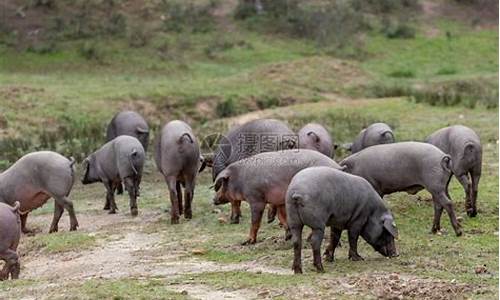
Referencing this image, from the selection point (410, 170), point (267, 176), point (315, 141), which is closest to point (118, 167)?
point (315, 141)

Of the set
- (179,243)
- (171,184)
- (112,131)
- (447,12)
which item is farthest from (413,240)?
(447,12)

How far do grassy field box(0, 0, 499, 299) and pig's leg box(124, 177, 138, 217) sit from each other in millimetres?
161

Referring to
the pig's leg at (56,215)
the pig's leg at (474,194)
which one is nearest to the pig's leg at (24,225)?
the pig's leg at (56,215)

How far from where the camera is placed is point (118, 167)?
14820mm

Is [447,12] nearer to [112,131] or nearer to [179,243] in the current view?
[112,131]

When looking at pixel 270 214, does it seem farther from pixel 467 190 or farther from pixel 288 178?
pixel 467 190

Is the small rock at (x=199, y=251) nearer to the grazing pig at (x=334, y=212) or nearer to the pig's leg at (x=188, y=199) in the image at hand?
the grazing pig at (x=334, y=212)

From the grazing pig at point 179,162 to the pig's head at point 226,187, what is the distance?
5.05ft

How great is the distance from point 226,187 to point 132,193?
2.85m

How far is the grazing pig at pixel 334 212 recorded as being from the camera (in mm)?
9734

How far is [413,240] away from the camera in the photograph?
11.5 metres

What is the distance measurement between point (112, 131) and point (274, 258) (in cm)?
891

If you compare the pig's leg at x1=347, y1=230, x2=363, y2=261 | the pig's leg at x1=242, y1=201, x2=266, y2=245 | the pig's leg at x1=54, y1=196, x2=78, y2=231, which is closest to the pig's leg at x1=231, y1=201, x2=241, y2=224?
the pig's leg at x1=242, y1=201, x2=266, y2=245

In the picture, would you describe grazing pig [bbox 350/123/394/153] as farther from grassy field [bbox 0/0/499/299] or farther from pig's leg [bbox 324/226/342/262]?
pig's leg [bbox 324/226/342/262]
